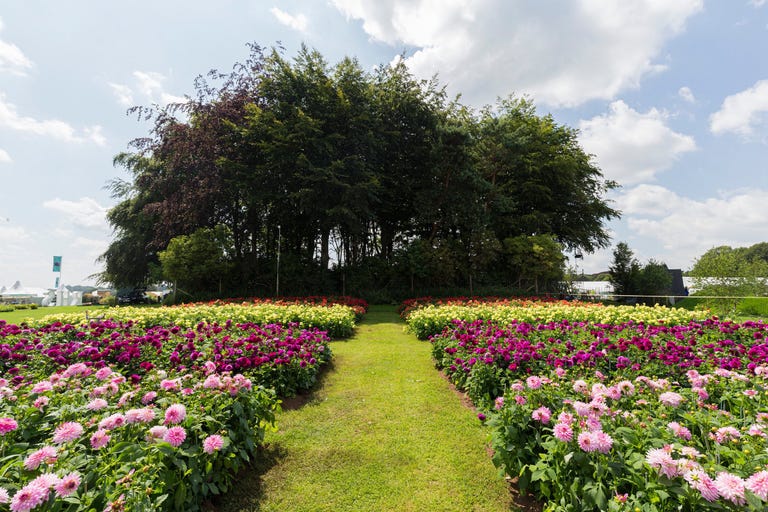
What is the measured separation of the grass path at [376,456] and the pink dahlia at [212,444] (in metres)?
0.70

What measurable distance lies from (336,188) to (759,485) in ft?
49.8

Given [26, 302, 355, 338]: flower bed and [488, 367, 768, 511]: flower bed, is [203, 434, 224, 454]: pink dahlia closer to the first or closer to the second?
[488, 367, 768, 511]: flower bed

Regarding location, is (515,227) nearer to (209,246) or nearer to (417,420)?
(209,246)

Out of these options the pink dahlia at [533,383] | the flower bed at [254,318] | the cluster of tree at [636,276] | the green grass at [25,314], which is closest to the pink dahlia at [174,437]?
the pink dahlia at [533,383]

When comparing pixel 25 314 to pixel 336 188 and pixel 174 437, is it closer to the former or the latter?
pixel 336 188

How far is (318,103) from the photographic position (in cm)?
1567

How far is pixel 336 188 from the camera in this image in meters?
15.5

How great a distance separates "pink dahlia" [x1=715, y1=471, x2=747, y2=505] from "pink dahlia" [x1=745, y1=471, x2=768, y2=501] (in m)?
0.02

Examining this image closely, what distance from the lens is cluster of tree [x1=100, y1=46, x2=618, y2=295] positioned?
1529 cm

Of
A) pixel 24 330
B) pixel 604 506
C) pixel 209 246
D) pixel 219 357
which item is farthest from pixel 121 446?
pixel 209 246

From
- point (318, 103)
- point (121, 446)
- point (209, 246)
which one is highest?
point (318, 103)

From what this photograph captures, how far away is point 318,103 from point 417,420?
49.9ft

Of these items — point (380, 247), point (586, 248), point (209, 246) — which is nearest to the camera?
point (209, 246)

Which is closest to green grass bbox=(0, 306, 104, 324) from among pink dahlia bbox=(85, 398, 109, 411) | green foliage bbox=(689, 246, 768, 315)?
pink dahlia bbox=(85, 398, 109, 411)
